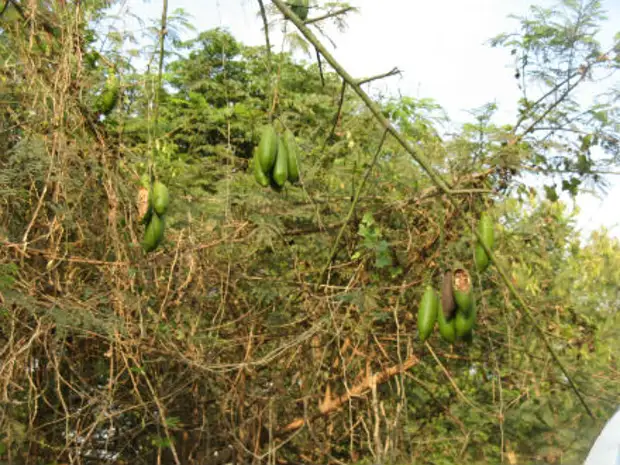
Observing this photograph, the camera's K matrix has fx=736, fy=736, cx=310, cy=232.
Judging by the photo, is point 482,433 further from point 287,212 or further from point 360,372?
point 287,212

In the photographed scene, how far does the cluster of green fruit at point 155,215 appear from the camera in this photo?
148 cm

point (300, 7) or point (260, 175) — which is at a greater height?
point (300, 7)

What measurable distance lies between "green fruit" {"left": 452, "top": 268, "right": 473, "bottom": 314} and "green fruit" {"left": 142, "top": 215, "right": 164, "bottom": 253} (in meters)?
0.62

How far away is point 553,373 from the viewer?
8.50ft

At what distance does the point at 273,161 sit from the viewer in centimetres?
129

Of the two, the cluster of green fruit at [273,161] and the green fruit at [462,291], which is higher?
the cluster of green fruit at [273,161]

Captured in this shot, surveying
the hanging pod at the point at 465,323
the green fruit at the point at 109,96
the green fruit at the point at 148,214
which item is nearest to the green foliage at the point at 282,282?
the green fruit at the point at 109,96

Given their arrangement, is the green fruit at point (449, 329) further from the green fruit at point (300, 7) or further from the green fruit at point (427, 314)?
the green fruit at point (300, 7)

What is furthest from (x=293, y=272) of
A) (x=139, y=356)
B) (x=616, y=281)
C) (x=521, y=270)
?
(x=616, y=281)

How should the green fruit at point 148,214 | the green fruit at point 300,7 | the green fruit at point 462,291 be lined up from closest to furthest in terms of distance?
the green fruit at point 462,291
the green fruit at point 300,7
the green fruit at point 148,214

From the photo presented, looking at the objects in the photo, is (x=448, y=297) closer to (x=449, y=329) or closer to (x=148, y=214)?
(x=449, y=329)

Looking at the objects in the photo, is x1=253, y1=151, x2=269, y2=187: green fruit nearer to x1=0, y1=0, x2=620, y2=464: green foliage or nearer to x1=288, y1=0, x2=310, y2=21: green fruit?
x1=288, y1=0, x2=310, y2=21: green fruit

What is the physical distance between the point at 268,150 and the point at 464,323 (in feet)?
1.46

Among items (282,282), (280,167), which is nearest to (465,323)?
(280,167)
